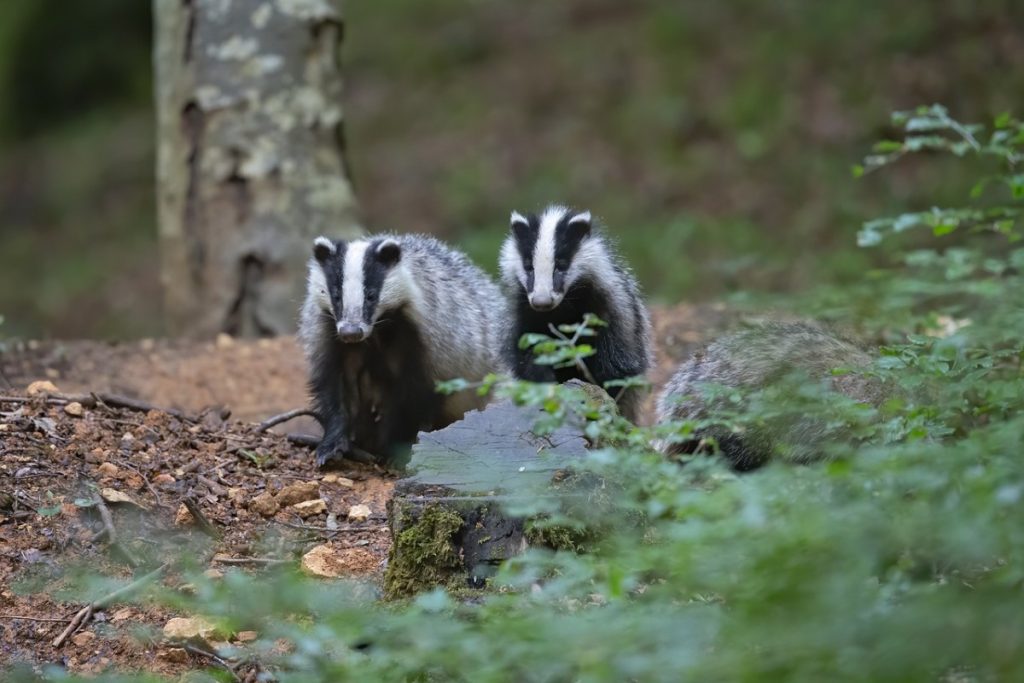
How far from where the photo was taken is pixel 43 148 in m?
16.6

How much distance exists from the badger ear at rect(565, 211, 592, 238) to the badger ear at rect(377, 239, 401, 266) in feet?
2.68

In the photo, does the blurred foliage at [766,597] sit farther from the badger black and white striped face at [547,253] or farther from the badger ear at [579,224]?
the badger ear at [579,224]

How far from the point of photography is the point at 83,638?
13.2ft

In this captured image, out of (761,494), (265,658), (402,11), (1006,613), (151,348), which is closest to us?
(1006,613)

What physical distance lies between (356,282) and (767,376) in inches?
74.1

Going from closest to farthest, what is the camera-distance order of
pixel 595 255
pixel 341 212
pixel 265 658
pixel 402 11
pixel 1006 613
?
pixel 1006 613 < pixel 265 658 < pixel 595 255 < pixel 341 212 < pixel 402 11

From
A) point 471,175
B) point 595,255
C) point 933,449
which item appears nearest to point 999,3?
point 471,175

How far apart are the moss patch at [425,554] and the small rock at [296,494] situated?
3.60ft

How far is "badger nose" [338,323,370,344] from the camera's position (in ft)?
18.5

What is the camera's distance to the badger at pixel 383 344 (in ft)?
19.2

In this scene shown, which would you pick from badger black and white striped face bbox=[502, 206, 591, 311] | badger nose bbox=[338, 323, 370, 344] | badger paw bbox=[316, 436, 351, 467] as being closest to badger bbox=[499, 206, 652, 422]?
badger black and white striped face bbox=[502, 206, 591, 311]

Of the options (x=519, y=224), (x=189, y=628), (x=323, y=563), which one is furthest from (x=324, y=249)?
(x=189, y=628)

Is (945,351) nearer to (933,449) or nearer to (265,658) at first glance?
(933,449)

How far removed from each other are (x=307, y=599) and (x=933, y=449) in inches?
55.4
